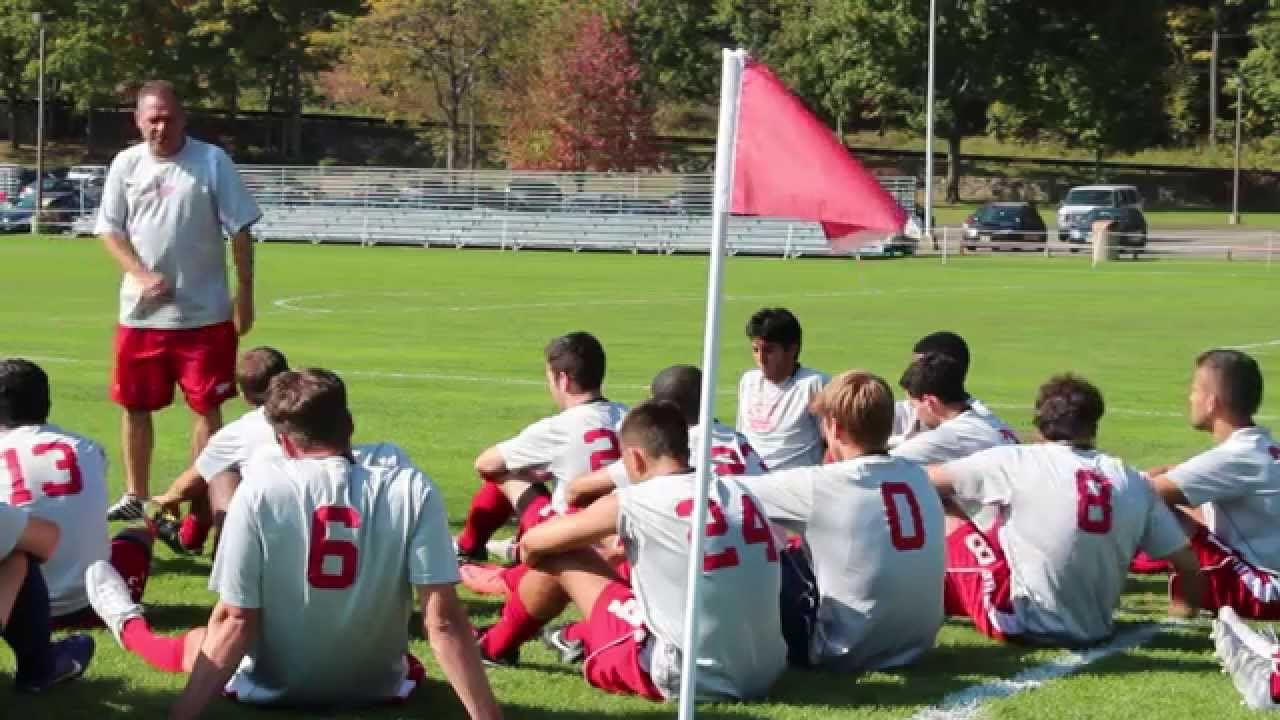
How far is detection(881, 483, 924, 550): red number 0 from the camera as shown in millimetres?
7684

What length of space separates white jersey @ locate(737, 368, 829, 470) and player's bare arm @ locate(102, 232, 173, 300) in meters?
3.15

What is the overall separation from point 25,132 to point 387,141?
1630 centimetres

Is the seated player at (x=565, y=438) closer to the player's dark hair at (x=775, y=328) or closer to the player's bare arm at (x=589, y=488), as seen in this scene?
the player's bare arm at (x=589, y=488)

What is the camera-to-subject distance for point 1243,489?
9172 millimetres

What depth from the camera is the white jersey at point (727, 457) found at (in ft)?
27.3

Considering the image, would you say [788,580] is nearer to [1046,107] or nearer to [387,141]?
[1046,107]

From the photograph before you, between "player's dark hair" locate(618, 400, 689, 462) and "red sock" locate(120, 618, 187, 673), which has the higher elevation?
"player's dark hair" locate(618, 400, 689, 462)

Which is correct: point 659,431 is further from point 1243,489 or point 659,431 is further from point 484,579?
point 1243,489

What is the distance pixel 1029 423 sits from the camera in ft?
54.4

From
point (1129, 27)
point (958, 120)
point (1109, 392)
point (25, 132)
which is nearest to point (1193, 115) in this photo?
point (1129, 27)

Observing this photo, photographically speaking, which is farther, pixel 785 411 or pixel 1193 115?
pixel 1193 115

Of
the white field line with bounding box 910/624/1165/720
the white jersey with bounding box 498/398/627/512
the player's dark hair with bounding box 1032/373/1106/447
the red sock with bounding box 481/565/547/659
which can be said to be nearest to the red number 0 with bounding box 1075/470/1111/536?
the player's dark hair with bounding box 1032/373/1106/447

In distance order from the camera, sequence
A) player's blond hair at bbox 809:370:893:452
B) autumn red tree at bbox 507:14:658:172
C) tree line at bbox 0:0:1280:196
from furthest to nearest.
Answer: tree line at bbox 0:0:1280:196
autumn red tree at bbox 507:14:658:172
player's blond hair at bbox 809:370:893:452

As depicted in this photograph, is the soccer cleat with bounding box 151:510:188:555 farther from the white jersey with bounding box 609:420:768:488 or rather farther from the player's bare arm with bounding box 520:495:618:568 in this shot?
the player's bare arm with bounding box 520:495:618:568
